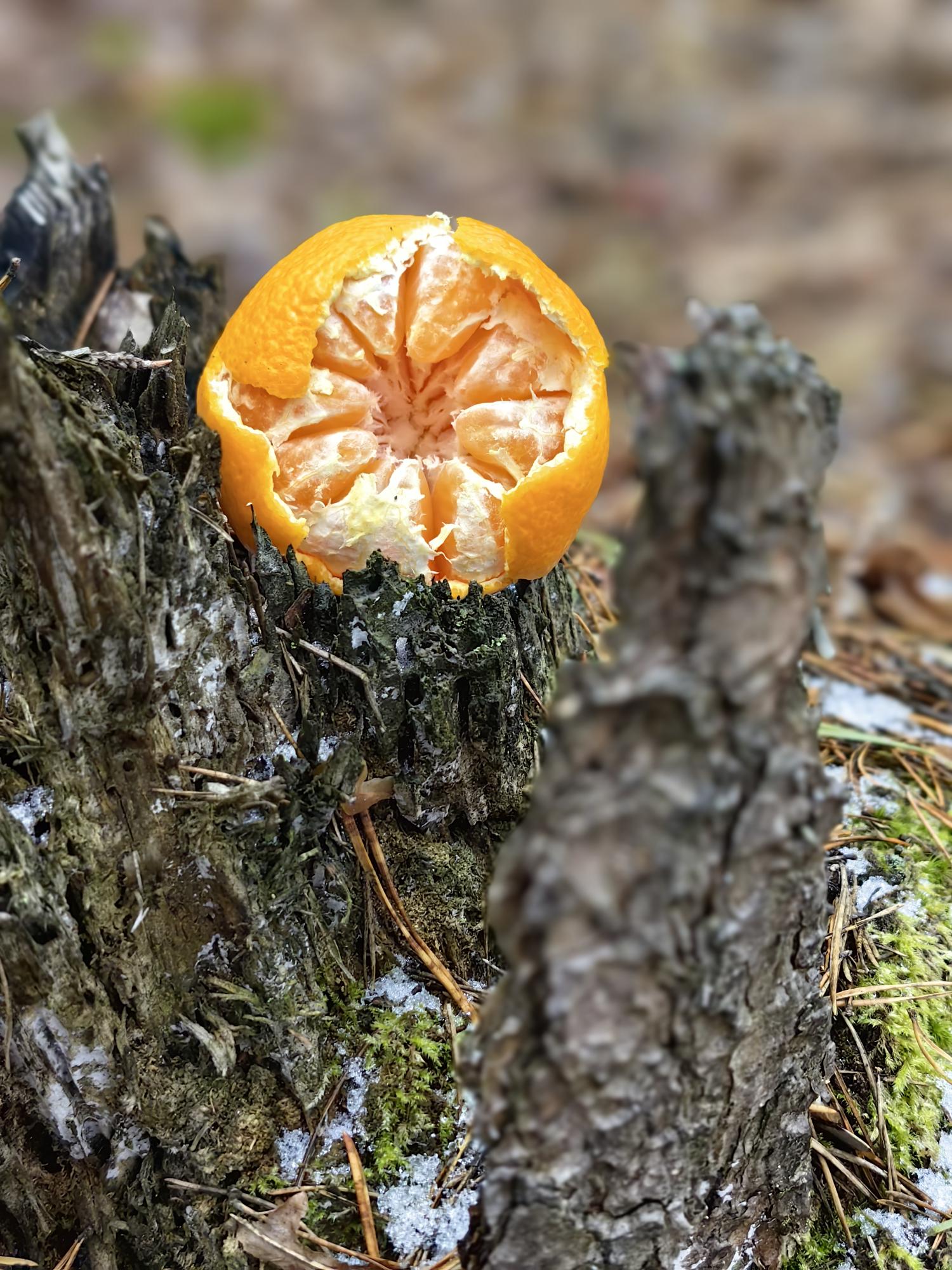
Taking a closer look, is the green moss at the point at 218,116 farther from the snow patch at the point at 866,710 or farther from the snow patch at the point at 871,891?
the snow patch at the point at 871,891

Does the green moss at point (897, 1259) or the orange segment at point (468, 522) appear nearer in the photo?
Answer: the green moss at point (897, 1259)

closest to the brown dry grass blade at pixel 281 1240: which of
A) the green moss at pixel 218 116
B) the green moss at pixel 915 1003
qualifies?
the green moss at pixel 915 1003

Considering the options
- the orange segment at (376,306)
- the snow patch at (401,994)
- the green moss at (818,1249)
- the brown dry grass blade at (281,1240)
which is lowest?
the brown dry grass blade at (281,1240)

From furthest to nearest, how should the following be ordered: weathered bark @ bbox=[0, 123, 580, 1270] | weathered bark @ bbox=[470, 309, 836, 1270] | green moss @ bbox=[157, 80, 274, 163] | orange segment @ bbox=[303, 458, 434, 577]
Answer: green moss @ bbox=[157, 80, 274, 163], orange segment @ bbox=[303, 458, 434, 577], weathered bark @ bbox=[0, 123, 580, 1270], weathered bark @ bbox=[470, 309, 836, 1270]

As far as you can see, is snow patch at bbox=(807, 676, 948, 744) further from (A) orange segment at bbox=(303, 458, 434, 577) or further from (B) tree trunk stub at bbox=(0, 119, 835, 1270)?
(A) orange segment at bbox=(303, 458, 434, 577)

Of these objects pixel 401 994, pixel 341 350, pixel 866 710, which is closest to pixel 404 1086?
pixel 401 994

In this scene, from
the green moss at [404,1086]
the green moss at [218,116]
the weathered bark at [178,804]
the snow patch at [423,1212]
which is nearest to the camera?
the weathered bark at [178,804]

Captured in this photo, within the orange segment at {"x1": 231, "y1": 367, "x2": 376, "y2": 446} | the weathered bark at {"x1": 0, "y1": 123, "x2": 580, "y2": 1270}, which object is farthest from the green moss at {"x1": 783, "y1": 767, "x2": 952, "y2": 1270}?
the orange segment at {"x1": 231, "y1": 367, "x2": 376, "y2": 446}

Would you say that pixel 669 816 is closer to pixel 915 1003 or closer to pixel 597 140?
pixel 915 1003
